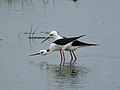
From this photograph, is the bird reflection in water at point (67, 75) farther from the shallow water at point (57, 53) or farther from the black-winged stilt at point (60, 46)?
the black-winged stilt at point (60, 46)

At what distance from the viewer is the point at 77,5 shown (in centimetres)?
2491

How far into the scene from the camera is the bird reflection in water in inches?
438

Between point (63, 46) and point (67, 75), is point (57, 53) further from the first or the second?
point (67, 75)

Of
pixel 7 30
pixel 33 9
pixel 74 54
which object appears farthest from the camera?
pixel 33 9

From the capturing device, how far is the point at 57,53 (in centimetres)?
1498

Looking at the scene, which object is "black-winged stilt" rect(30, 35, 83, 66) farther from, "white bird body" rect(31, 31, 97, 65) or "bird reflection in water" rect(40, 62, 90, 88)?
"bird reflection in water" rect(40, 62, 90, 88)

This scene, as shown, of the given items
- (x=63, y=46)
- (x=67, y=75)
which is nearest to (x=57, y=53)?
(x=63, y=46)

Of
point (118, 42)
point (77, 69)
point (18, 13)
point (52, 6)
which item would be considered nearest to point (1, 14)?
point (18, 13)

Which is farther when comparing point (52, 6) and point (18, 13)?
point (52, 6)

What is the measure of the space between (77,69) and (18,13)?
9.31 metres

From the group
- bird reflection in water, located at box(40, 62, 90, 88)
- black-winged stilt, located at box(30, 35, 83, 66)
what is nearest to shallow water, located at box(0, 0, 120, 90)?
bird reflection in water, located at box(40, 62, 90, 88)

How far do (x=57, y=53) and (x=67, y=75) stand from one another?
9.45 ft

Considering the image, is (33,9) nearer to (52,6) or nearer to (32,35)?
(52,6)

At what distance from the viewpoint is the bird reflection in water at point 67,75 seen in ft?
36.5
